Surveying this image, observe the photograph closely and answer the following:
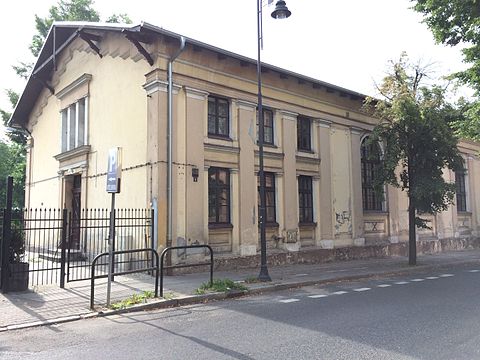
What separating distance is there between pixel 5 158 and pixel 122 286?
27.8 meters

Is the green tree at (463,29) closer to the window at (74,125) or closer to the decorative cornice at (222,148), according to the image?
the decorative cornice at (222,148)

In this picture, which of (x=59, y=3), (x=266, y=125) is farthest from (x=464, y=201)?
(x=59, y=3)

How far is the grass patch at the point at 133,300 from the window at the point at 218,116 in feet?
21.8

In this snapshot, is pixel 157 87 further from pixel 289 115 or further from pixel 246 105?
pixel 289 115

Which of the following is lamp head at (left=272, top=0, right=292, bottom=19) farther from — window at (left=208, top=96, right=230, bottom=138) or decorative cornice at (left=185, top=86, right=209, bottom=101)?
window at (left=208, top=96, right=230, bottom=138)

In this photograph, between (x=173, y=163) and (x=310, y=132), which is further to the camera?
(x=310, y=132)

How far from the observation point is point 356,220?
63.3 feet

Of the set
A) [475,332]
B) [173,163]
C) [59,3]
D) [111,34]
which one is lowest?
[475,332]

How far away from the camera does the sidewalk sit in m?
7.96

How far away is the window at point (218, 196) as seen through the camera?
14.6 m

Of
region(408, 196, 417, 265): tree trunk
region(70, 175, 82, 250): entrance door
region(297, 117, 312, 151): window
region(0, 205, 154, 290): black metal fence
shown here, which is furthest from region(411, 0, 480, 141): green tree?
region(70, 175, 82, 250): entrance door

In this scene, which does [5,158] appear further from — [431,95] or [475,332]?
[475,332]

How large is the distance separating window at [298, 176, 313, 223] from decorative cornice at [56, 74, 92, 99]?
911cm

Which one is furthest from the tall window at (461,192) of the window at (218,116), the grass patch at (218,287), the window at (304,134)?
the grass patch at (218,287)
